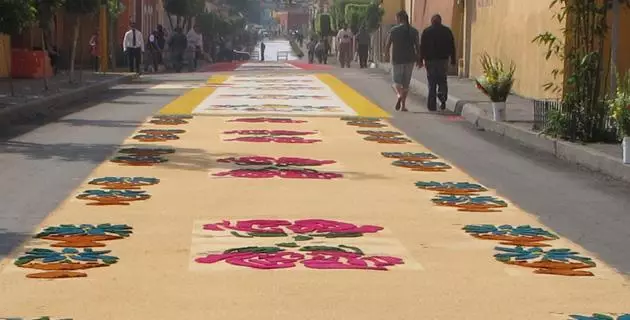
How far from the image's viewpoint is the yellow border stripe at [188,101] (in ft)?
76.9

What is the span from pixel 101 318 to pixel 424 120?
1616cm

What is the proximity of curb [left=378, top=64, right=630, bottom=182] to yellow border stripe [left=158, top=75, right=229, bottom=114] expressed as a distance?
16.4 feet

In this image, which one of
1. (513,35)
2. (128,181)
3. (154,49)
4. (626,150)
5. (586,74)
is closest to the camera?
(128,181)

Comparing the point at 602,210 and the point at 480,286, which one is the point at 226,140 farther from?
the point at 480,286

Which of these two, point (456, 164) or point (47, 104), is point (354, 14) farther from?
point (456, 164)

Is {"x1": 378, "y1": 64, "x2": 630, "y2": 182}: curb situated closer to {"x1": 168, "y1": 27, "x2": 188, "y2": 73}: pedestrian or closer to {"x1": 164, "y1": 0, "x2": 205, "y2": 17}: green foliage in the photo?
{"x1": 168, "y1": 27, "x2": 188, "y2": 73}: pedestrian

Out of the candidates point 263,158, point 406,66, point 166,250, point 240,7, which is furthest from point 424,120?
point 240,7

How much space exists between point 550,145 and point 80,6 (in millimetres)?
17390

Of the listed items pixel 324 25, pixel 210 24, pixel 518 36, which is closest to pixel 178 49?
pixel 518 36

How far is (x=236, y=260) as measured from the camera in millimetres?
8180

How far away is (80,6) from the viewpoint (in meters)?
31.5

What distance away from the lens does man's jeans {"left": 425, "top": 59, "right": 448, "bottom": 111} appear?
80.1 feet

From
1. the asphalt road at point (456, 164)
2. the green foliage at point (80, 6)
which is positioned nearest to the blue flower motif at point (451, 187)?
the asphalt road at point (456, 164)

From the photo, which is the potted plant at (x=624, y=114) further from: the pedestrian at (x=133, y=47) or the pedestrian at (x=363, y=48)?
the pedestrian at (x=363, y=48)
